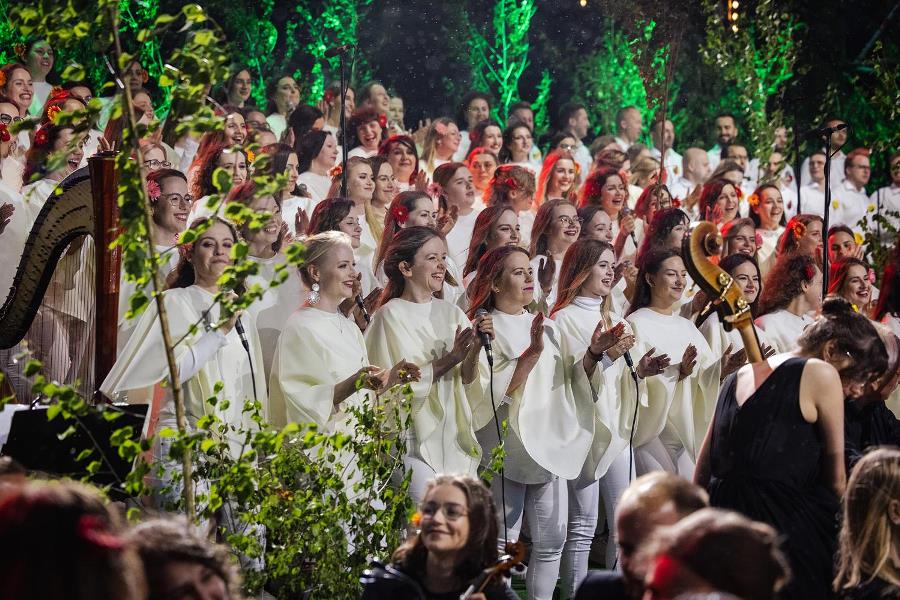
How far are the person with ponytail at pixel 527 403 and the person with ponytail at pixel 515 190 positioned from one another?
196 centimetres

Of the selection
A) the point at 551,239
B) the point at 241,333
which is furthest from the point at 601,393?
the point at 241,333

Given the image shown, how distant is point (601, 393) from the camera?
7.79 meters

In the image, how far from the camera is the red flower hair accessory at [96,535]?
214 centimetres

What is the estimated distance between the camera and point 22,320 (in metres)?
5.80

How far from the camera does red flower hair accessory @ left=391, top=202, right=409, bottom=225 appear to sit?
823cm

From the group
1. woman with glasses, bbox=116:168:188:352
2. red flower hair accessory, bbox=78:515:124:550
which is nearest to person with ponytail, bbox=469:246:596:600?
woman with glasses, bbox=116:168:188:352

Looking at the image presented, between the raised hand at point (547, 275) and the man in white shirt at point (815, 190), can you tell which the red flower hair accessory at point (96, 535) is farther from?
the man in white shirt at point (815, 190)

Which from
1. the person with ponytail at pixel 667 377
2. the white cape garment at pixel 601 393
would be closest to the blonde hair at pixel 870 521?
the white cape garment at pixel 601 393

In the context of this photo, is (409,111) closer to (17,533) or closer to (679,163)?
(679,163)

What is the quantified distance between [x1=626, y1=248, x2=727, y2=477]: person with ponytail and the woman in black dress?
3357 millimetres

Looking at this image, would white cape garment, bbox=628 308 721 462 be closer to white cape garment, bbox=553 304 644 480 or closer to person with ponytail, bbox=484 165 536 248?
white cape garment, bbox=553 304 644 480

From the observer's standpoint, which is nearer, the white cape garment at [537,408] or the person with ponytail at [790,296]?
the white cape garment at [537,408]

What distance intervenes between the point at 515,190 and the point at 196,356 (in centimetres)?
398

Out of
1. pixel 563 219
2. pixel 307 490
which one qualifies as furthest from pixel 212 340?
pixel 563 219
